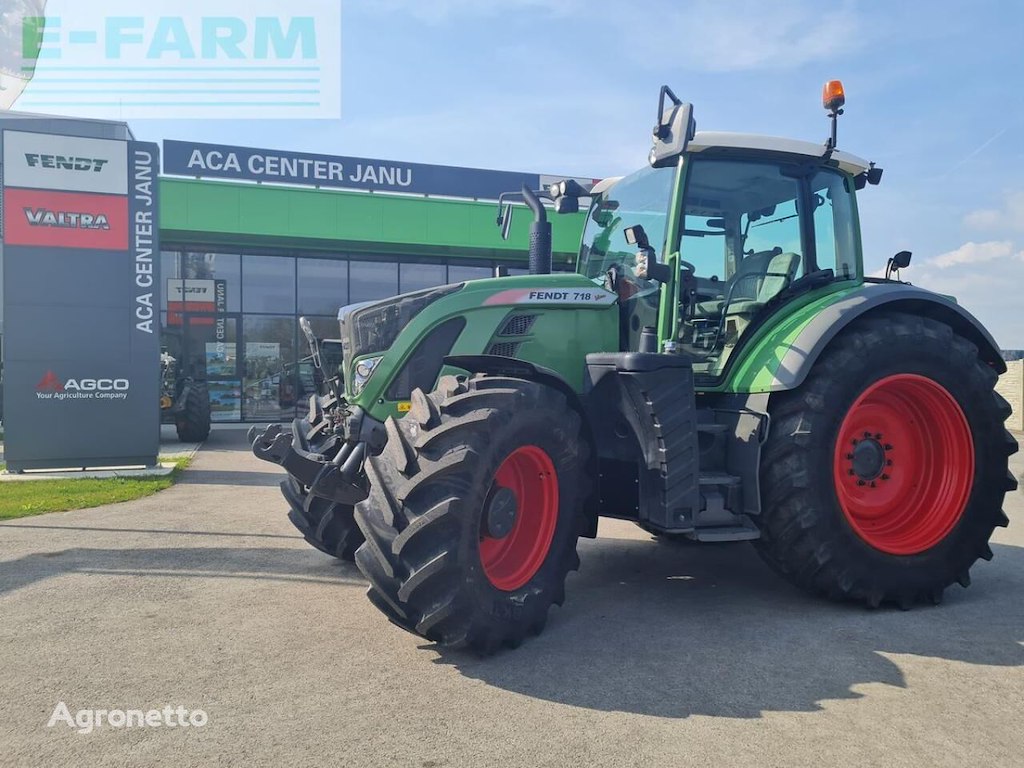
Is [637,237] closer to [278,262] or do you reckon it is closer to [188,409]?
[188,409]

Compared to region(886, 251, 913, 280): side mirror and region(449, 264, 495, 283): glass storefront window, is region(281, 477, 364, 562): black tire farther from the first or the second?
region(449, 264, 495, 283): glass storefront window

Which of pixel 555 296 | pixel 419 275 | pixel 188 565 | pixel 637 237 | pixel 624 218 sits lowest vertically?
pixel 188 565

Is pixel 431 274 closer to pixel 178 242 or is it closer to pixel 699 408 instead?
pixel 178 242

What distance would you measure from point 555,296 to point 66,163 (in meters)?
8.79

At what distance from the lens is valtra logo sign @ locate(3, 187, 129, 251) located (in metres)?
10.1

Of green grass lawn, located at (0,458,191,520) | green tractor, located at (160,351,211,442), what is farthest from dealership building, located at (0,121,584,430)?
green grass lawn, located at (0,458,191,520)

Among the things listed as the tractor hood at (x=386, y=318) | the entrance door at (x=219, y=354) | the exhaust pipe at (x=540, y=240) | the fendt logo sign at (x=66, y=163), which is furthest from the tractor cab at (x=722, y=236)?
the entrance door at (x=219, y=354)

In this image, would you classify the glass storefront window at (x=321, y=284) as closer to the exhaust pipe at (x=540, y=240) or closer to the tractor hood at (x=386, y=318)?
the exhaust pipe at (x=540, y=240)

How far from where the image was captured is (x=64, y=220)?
404 inches

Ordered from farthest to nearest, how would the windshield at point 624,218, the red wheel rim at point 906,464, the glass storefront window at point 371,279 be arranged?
the glass storefront window at point 371,279
the windshield at point 624,218
the red wheel rim at point 906,464

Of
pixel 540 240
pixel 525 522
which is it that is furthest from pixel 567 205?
pixel 525 522

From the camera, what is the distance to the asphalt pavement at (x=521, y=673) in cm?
287

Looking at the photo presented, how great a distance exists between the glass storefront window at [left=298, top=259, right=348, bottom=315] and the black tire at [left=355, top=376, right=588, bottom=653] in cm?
1621

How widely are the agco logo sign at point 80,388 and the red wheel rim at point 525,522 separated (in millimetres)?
8289
